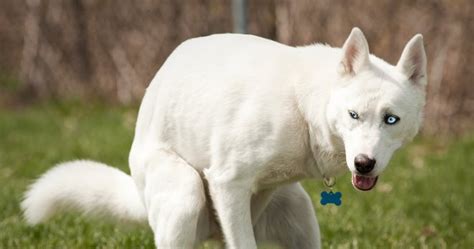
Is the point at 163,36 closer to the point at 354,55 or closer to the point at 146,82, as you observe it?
the point at 146,82

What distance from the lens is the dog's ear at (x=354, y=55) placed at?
393cm

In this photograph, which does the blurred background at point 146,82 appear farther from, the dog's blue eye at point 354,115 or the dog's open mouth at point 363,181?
the dog's blue eye at point 354,115

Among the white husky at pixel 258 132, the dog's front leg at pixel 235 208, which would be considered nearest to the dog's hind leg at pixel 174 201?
the white husky at pixel 258 132

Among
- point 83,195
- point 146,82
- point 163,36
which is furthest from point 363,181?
point 146,82

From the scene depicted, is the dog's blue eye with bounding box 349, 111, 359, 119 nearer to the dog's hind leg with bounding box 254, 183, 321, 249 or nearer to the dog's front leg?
the dog's front leg

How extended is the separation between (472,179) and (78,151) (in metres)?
4.16

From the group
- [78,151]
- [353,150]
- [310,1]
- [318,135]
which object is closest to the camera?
[353,150]

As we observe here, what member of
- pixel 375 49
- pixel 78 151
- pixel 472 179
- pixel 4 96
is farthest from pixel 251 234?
pixel 4 96

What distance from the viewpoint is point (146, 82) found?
12953mm

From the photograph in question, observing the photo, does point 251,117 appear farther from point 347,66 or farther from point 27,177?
point 27,177

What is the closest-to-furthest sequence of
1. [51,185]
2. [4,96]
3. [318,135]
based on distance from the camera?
[318,135], [51,185], [4,96]

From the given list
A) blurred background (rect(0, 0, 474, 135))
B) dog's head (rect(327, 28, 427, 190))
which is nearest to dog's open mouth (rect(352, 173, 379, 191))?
dog's head (rect(327, 28, 427, 190))

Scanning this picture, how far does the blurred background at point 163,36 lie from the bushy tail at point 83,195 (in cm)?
592

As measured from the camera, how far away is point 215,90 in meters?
4.38
